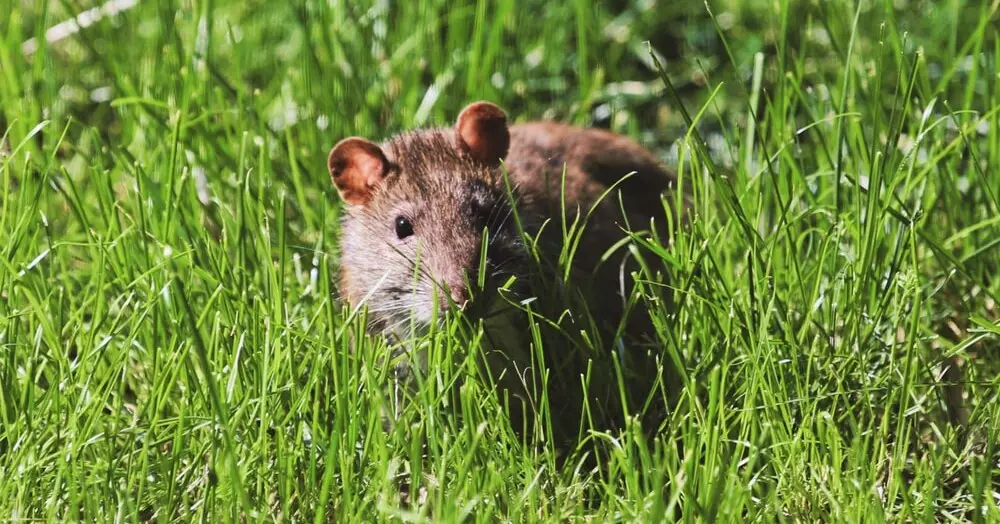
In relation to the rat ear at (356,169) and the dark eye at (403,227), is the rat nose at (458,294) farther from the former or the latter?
the rat ear at (356,169)

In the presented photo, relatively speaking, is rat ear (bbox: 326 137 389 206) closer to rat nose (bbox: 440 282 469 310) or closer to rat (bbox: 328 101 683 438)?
rat (bbox: 328 101 683 438)

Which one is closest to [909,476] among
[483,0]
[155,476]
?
[155,476]

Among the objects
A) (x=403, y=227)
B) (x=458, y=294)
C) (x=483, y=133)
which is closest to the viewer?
(x=458, y=294)

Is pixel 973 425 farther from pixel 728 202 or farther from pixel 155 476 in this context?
pixel 155 476

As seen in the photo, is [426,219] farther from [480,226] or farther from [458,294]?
[458,294]

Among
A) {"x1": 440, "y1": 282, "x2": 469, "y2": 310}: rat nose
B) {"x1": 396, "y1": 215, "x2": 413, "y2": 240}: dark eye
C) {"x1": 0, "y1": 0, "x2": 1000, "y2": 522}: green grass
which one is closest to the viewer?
{"x1": 0, "y1": 0, "x2": 1000, "y2": 522}: green grass

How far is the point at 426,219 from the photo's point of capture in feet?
13.6

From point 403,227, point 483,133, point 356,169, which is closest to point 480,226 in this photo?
point 403,227

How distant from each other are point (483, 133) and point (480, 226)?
0.41 metres

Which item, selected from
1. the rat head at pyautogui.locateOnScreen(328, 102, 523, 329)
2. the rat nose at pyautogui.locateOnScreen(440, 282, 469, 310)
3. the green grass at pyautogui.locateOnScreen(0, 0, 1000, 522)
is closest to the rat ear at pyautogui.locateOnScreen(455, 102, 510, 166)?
the rat head at pyautogui.locateOnScreen(328, 102, 523, 329)

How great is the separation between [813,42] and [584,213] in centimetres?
234

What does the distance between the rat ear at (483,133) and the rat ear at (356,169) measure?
30 cm

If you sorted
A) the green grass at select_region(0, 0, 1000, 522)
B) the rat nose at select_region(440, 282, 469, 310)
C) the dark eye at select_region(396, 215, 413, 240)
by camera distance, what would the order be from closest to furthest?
the green grass at select_region(0, 0, 1000, 522) → the rat nose at select_region(440, 282, 469, 310) → the dark eye at select_region(396, 215, 413, 240)

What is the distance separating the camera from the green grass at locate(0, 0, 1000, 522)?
3.33m
